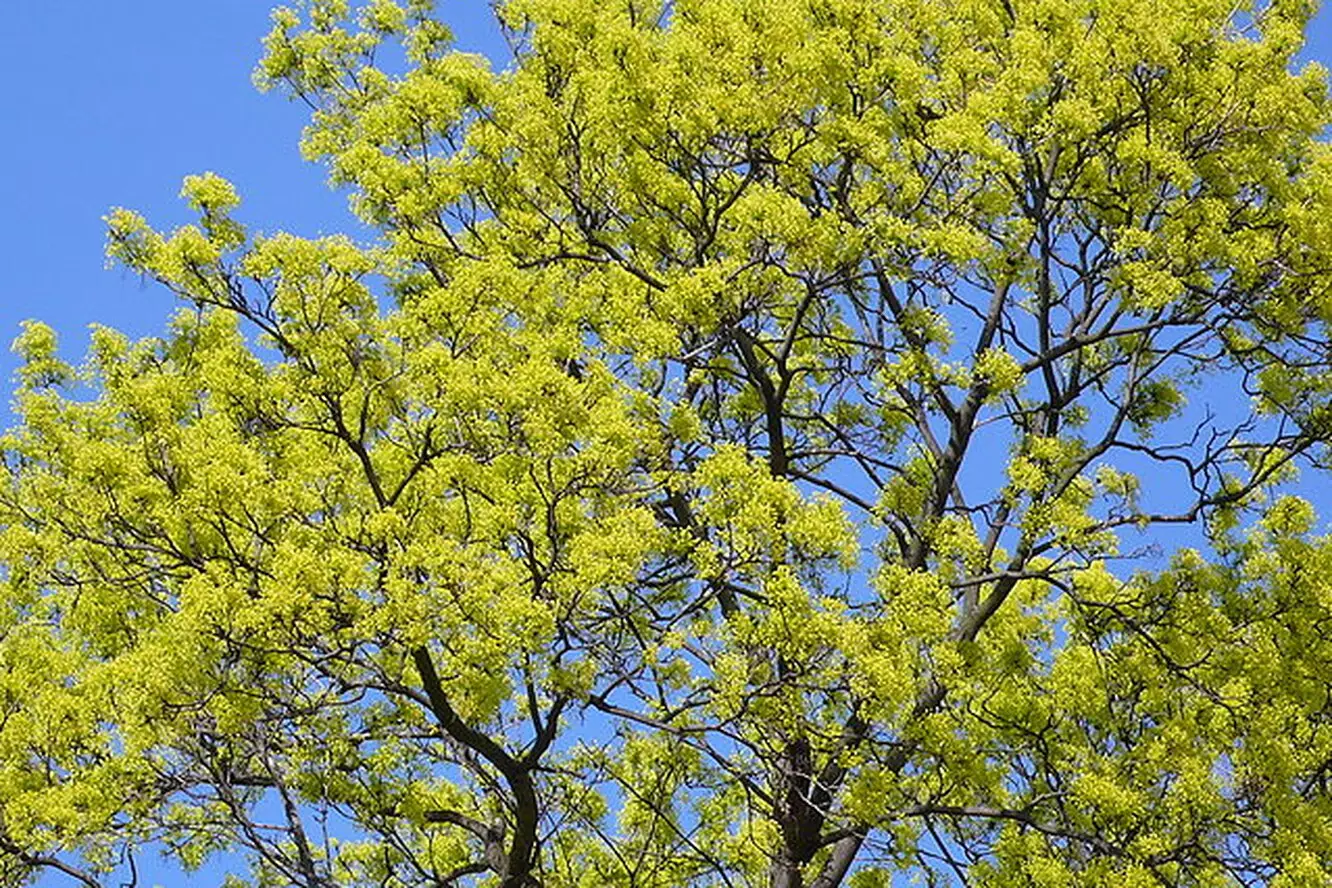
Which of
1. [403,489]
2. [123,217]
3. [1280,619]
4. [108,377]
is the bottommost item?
[1280,619]

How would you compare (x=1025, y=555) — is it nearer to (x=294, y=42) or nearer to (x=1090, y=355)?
(x=1090, y=355)

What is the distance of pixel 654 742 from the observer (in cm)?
1262

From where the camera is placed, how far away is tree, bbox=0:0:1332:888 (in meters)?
10.4

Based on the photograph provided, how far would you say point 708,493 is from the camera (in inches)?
423

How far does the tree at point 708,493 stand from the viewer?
34.2ft

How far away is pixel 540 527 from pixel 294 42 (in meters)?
6.57

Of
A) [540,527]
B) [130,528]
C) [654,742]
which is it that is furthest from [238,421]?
[654,742]

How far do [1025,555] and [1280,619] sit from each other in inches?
66.2

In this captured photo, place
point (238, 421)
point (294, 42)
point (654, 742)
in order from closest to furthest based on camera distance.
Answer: point (238, 421) < point (654, 742) < point (294, 42)

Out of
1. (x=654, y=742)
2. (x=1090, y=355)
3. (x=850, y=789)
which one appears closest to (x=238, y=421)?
(x=654, y=742)

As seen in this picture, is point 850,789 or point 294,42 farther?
point 294,42

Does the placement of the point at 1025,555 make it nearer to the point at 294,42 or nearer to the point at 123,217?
the point at 123,217

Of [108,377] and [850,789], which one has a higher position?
[108,377]

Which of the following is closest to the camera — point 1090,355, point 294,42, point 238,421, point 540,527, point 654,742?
point 540,527
